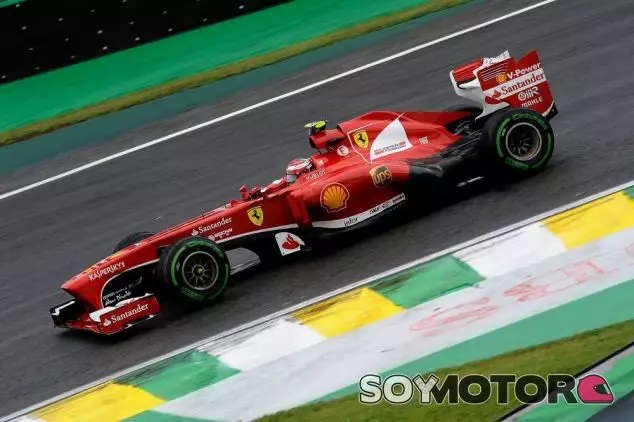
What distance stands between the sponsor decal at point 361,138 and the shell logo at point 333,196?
0.60 meters

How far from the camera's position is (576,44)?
13.9 meters

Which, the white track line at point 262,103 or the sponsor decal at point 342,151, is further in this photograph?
the white track line at point 262,103

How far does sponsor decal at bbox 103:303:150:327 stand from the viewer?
925cm

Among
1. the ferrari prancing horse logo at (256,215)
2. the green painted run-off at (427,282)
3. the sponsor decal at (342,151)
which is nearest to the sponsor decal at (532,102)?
the sponsor decal at (342,151)

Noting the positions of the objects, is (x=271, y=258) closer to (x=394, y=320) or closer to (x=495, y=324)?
(x=394, y=320)

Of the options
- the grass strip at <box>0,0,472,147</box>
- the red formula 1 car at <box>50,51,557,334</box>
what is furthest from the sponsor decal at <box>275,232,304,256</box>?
the grass strip at <box>0,0,472,147</box>

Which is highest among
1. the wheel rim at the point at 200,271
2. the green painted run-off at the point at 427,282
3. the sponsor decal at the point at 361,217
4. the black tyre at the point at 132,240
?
the black tyre at the point at 132,240

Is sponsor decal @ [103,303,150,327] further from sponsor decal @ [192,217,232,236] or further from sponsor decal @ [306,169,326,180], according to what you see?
sponsor decal @ [306,169,326,180]

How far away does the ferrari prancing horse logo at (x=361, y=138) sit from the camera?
10.2 m

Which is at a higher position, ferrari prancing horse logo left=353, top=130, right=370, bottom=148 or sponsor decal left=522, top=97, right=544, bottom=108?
ferrari prancing horse logo left=353, top=130, right=370, bottom=148

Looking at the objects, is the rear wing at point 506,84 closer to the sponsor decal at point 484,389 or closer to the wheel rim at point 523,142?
the wheel rim at point 523,142

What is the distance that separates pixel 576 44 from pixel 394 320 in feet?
21.7

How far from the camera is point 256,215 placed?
977 cm

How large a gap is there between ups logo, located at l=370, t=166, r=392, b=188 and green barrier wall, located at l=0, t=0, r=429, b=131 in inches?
271
